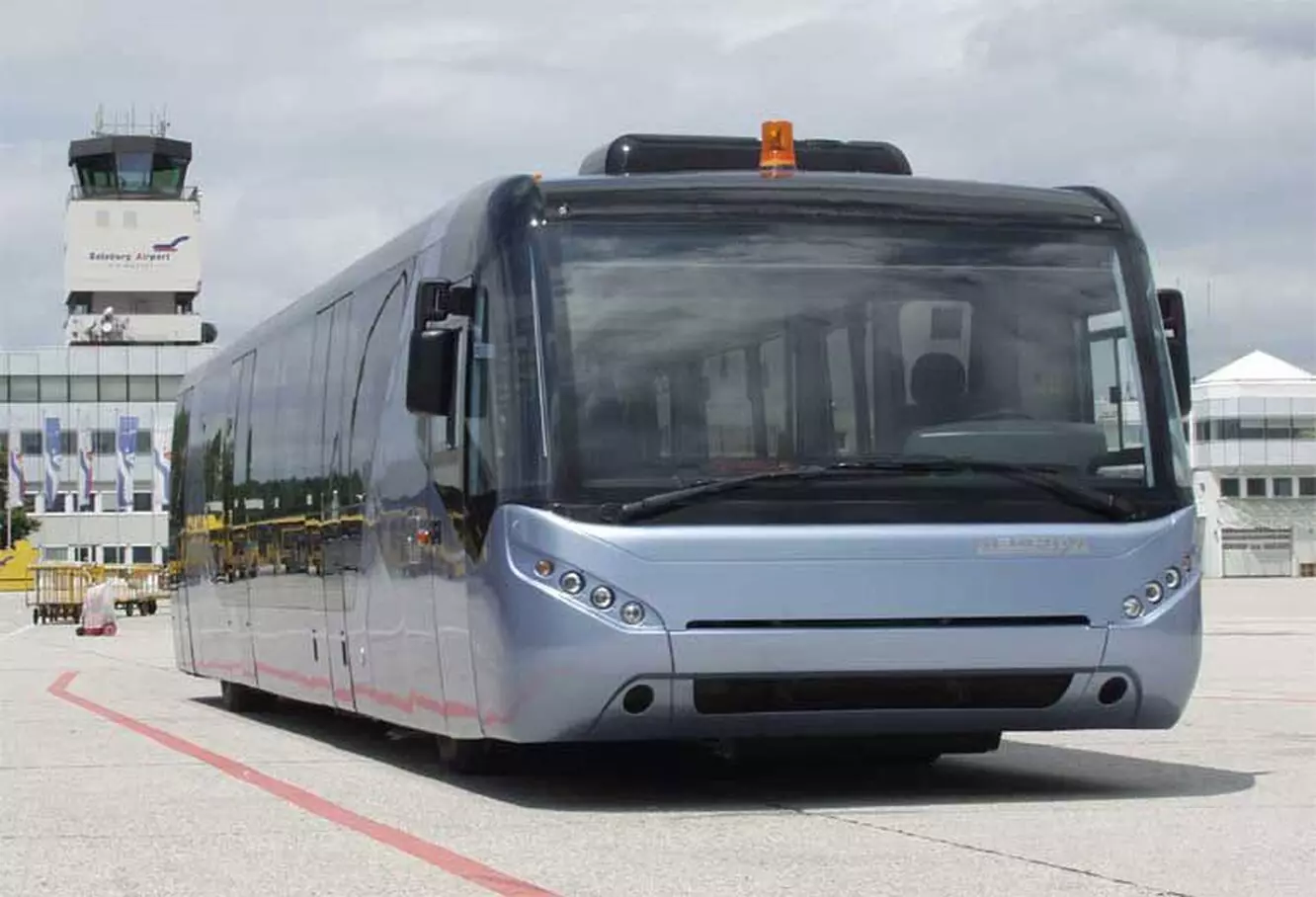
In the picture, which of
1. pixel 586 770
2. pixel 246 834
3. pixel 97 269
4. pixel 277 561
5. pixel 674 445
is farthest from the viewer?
pixel 97 269

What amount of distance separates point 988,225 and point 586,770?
3.81 metres

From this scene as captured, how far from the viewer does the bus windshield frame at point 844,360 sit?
10844 mm

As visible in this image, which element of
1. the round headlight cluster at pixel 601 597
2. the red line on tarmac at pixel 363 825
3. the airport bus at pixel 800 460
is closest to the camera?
A: the red line on tarmac at pixel 363 825

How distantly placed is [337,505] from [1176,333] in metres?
5.44

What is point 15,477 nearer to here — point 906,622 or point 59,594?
point 59,594

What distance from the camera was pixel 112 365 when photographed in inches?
4983

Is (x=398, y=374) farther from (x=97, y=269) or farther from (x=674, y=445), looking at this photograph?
(x=97, y=269)

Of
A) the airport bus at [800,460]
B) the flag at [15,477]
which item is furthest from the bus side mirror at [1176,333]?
the flag at [15,477]

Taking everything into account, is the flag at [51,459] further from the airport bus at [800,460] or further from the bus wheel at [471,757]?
the airport bus at [800,460]

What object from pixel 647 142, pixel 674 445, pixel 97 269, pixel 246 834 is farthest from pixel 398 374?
pixel 97 269

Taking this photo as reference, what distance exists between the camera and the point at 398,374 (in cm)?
1355

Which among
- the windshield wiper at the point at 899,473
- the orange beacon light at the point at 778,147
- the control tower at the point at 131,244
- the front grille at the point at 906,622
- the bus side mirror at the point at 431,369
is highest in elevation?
the control tower at the point at 131,244

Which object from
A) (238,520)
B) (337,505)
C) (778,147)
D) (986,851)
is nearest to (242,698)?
(238,520)

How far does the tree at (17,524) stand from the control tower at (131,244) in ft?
30.6
